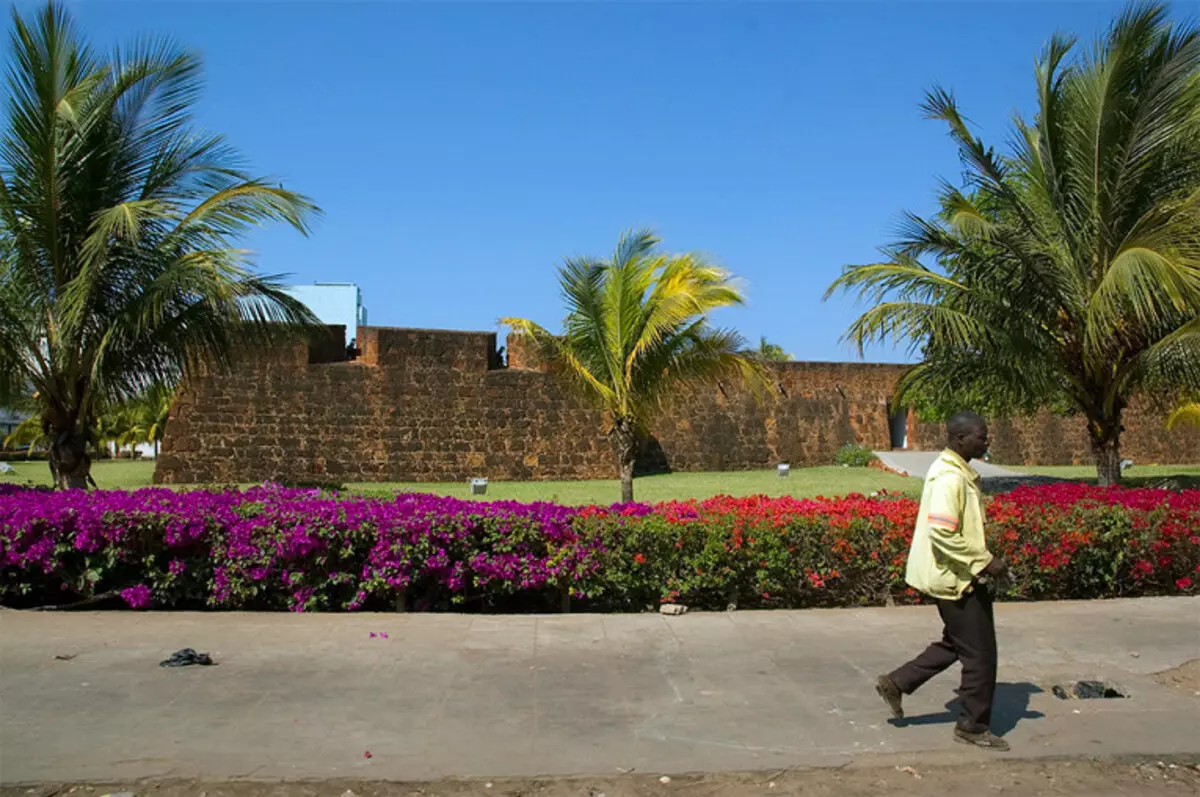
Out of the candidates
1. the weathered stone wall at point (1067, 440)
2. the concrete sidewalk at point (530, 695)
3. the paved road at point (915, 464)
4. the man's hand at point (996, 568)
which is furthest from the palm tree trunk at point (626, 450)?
the weathered stone wall at point (1067, 440)

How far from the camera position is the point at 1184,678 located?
5715mm

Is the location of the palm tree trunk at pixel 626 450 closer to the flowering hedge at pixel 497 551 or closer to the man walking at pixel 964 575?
the flowering hedge at pixel 497 551

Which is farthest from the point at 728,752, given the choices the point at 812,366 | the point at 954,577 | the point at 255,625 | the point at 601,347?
the point at 812,366

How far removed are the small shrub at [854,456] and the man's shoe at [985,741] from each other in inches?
759

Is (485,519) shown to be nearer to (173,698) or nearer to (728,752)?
(173,698)

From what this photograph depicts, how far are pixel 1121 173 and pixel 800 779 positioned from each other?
908 cm

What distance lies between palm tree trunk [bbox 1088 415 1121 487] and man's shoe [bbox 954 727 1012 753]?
7879 mm

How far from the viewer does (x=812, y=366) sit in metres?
24.8

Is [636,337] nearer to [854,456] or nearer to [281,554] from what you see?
[281,554]

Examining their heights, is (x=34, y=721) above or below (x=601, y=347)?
below

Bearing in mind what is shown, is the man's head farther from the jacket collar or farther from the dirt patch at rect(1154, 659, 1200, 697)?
the dirt patch at rect(1154, 659, 1200, 697)

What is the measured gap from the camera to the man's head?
4.60m

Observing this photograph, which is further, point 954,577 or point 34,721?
point 34,721

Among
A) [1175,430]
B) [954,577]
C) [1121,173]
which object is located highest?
[1121,173]
